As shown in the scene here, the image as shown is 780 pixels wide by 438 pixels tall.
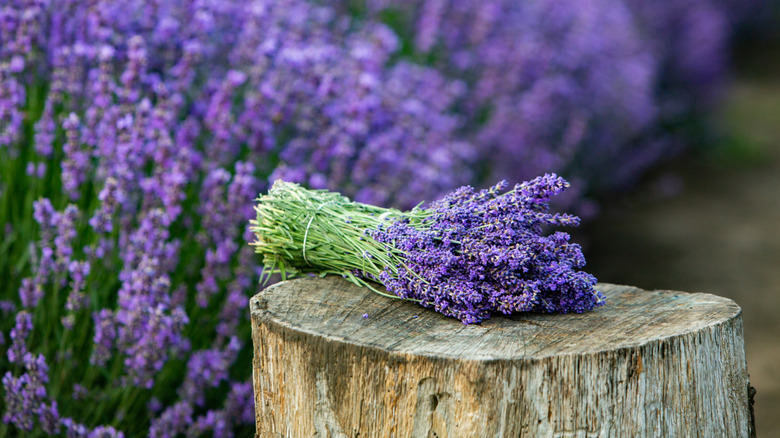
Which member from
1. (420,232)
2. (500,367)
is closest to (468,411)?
(500,367)

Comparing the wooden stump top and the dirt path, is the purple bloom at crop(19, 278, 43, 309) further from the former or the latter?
the dirt path

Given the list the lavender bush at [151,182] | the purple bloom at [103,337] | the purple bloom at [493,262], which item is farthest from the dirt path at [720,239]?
the purple bloom at [103,337]

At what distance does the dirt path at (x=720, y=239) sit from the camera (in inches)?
162

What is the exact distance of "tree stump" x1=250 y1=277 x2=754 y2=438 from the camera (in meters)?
1.31

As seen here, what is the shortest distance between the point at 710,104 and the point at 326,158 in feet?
20.3

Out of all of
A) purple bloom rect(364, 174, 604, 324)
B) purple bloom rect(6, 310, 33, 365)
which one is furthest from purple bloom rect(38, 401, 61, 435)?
purple bloom rect(364, 174, 604, 324)

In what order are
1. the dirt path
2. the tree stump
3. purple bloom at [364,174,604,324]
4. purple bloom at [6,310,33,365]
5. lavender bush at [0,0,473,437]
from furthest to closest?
the dirt path, lavender bush at [0,0,473,437], purple bloom at [6,310,33,365], purple bloom at [364,174,604,324], the tree stump

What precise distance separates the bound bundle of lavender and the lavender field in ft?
1.83

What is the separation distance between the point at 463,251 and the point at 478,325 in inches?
6.2

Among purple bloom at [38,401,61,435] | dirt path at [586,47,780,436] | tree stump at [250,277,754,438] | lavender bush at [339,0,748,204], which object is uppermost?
lavender bush at [339,0,748,204]

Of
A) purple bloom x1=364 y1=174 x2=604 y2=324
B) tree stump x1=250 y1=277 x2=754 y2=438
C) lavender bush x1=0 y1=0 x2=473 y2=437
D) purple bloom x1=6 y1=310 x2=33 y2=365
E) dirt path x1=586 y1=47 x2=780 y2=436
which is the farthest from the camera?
dirt path x1=586 y1=47 x2=780 y2=436

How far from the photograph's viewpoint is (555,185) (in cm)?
152

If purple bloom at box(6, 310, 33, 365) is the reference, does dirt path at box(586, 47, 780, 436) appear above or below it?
above

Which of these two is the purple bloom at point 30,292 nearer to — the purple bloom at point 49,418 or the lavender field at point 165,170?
the lavender field at point 165,170
